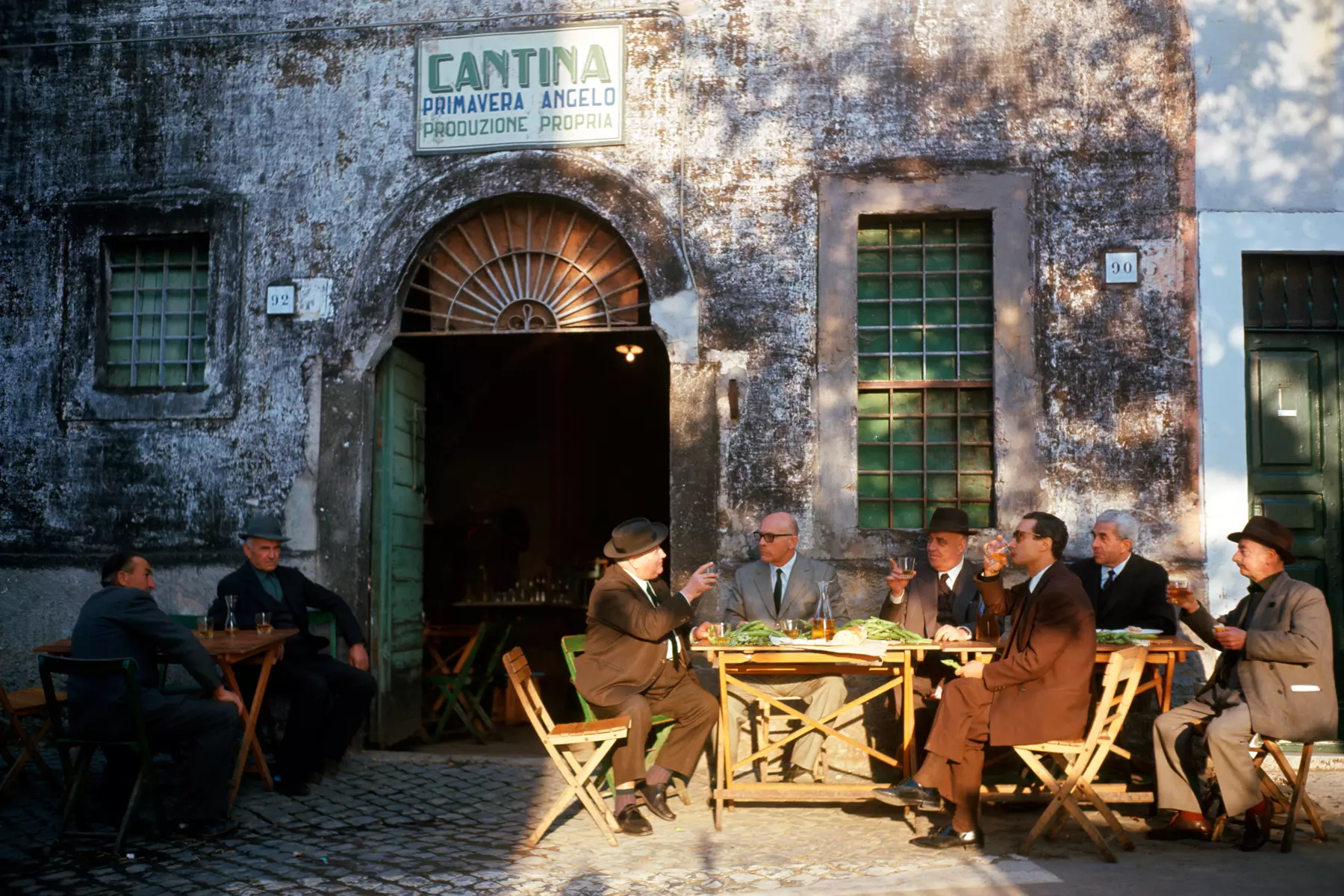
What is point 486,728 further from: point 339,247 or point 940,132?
point 940,132

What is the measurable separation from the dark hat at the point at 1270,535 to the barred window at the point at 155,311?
686 centimetres

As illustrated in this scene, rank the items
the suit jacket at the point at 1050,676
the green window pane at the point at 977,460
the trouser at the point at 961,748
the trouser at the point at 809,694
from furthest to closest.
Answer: the green window pane at the point at 977,460, the trouser at the point at 809,694, the trouser at the point at 961,748, the suit jacket at the point at 1050,676

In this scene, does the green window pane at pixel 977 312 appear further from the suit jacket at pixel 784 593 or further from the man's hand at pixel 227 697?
the man's hand at pixel 227 697

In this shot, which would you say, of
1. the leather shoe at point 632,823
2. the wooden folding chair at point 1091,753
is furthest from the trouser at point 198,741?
the wooden folding chair at point 1091,753

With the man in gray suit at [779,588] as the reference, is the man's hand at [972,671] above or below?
below

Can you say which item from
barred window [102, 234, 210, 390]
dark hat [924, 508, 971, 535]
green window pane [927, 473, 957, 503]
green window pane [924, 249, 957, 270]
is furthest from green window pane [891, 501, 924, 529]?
barred window [102, 234, 210, 390]

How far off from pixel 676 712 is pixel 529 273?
3438mm

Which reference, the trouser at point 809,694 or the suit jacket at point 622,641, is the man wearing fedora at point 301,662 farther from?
the trouser at point 809,694

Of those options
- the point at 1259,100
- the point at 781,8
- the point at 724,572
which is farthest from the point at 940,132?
the point at 724,572

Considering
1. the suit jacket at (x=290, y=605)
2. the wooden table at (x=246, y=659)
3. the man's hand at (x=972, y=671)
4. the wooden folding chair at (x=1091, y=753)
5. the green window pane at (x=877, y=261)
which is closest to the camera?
the wooden folding chair at (x=1091, y=753)

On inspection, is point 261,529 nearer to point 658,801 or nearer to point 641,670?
point 641,670

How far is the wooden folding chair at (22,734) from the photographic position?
7266 mm

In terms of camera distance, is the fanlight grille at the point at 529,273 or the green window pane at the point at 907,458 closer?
the green window pane at the point at 907,458

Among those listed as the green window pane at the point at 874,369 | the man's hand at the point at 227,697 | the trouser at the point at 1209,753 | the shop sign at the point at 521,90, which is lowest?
the trouser at the point at 1209,753
